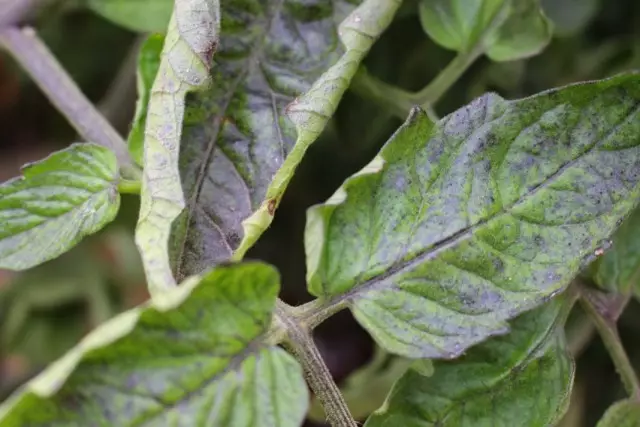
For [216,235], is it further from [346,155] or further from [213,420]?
[346,155]

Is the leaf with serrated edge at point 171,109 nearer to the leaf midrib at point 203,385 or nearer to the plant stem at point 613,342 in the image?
the leaf midrib at point 203,385

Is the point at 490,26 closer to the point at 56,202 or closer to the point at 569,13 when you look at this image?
the point at 569,13

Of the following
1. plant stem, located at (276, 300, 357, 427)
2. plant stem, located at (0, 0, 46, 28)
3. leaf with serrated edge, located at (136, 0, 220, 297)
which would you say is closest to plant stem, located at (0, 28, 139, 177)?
plant stem, located at (0, 0, 46, 28)

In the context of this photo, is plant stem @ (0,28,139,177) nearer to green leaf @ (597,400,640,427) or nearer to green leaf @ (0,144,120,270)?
green leaf @ (0,144,120,270)

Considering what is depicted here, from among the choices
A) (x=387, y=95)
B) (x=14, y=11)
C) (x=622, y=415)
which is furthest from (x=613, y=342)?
(x=14, y=11)

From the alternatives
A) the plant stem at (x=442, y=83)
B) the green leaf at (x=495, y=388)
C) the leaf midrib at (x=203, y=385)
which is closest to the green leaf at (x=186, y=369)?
the leaf midrib at (x=203, y=385)

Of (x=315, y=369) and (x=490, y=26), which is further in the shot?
(x=490, y=26)
